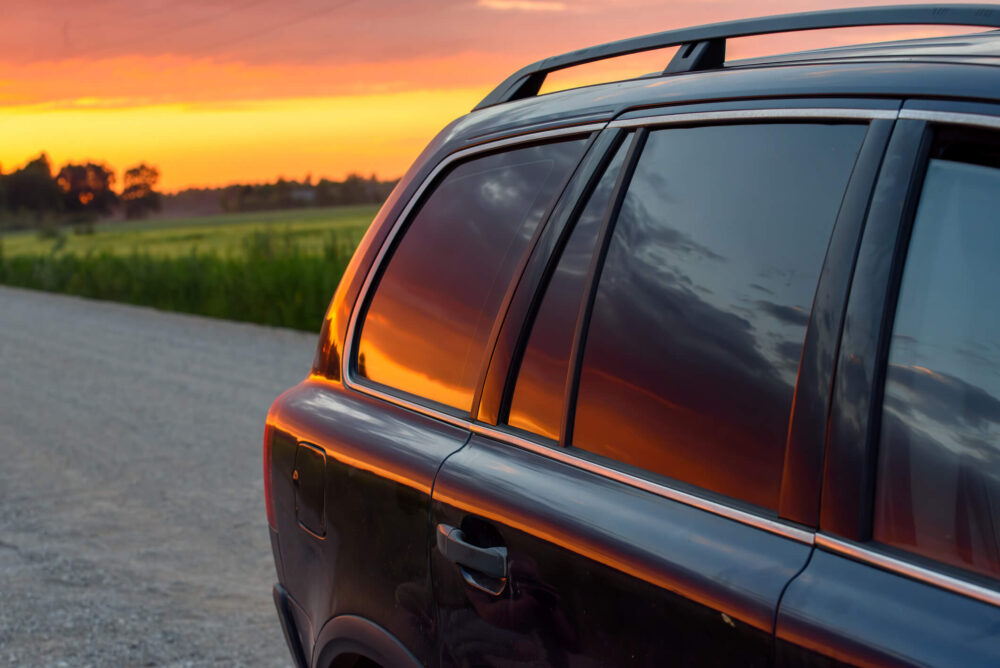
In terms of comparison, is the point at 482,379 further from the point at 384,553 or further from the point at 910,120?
the point at 910,120

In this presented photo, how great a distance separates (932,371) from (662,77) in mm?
916

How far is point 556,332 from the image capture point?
1963mm

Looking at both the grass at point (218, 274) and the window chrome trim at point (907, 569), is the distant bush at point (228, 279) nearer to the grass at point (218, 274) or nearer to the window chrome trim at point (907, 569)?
the grass at point (218, 274)

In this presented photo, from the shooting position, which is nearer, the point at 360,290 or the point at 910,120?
the point at 910,120

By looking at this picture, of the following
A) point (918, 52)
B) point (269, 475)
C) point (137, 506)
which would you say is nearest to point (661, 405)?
point (918, 52)

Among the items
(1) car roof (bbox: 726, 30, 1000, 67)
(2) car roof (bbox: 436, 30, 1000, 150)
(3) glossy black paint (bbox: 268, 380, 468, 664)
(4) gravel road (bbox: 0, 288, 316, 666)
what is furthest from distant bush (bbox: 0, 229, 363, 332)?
(1) car roof (bbox: 726, 30, 1000, 67)

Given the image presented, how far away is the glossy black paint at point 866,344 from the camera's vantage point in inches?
55.4

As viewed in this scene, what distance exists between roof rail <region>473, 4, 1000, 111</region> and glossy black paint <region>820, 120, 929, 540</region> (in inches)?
13.9

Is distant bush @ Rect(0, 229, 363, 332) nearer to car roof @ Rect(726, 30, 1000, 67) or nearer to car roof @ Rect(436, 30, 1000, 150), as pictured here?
car roof @ Rect(436, 30, 1000, 150)

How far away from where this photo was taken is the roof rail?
5.57 feet

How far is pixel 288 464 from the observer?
2.58 metres

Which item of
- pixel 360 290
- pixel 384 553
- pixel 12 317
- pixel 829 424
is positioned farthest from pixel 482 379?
pixel 12 317

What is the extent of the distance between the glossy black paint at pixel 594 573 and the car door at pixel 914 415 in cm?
8

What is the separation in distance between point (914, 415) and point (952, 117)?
1.32 feet
